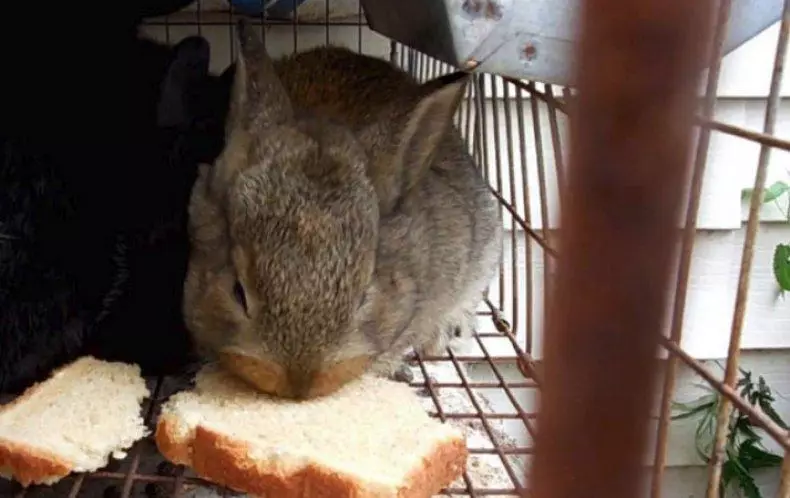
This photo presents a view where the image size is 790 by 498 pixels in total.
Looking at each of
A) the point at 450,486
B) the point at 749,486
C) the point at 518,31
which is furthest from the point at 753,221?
the point at 749,486

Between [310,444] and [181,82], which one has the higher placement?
[181,82]

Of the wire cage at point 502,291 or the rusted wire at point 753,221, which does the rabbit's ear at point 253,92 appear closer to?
the wire cage at point 502,291

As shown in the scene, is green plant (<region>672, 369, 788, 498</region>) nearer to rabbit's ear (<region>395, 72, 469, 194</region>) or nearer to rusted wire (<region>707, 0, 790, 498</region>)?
rabbit's ear (<region>395, 72, 469, 194</region>)

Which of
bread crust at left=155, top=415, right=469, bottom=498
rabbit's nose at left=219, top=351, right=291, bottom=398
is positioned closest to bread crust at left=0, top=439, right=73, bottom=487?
bread crust at left=155, top=415, right=469, bottom=498

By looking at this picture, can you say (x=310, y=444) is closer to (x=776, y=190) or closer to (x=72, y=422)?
(x=72, y=422)

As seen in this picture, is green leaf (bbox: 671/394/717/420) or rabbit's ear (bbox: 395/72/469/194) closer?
rabbit's ear (bbox: 395/72/469/194)

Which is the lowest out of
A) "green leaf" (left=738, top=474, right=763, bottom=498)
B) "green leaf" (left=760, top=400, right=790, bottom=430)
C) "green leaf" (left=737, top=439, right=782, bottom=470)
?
"green leaf" (left=738, top=474, right=763, bottom=498)
